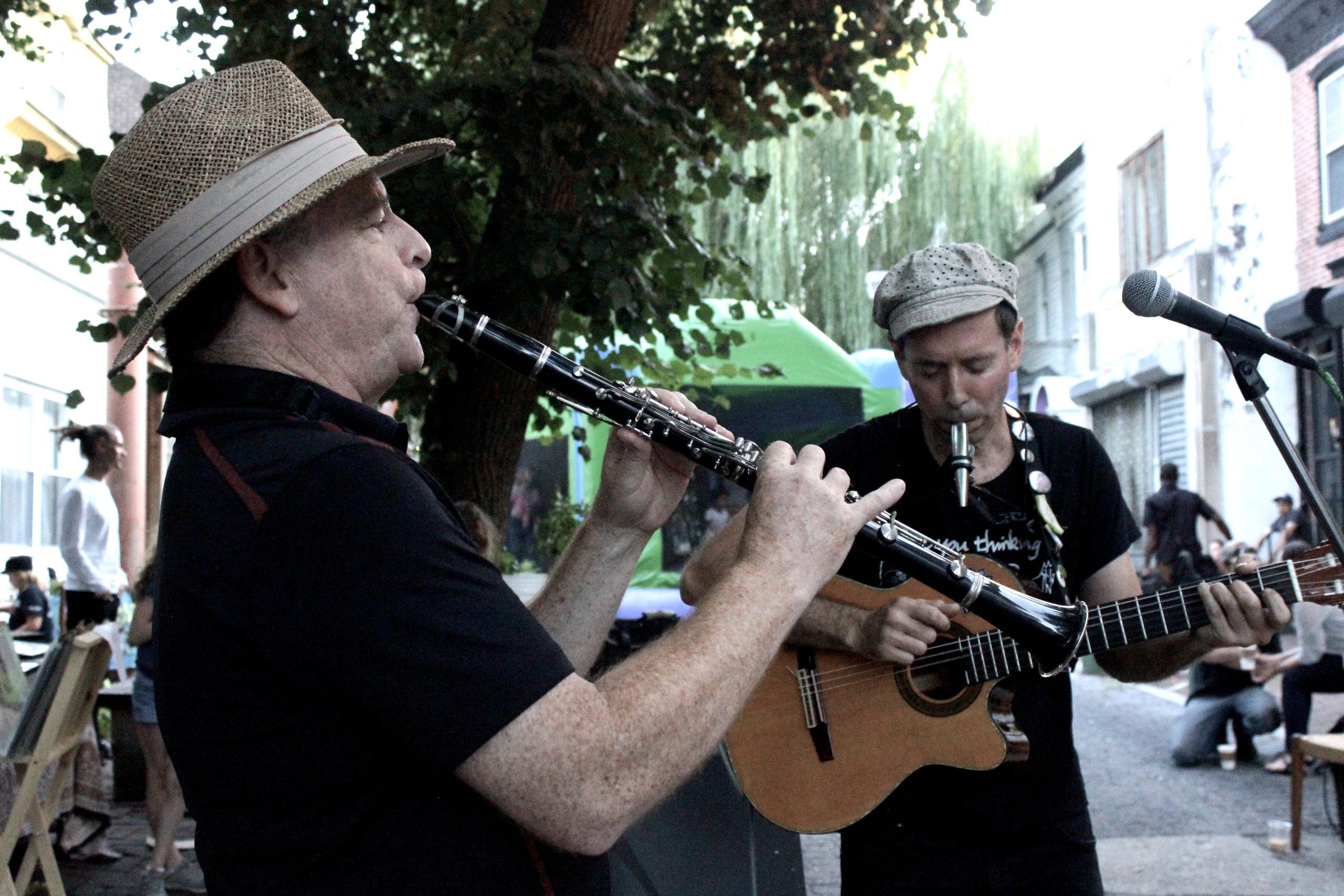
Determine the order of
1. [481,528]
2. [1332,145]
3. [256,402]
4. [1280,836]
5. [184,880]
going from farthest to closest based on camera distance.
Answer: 1. [1332,145]
2. [1280,836]
3. [184,880]
4. [481,528]
5. [256,402]

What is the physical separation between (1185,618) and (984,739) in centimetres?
44

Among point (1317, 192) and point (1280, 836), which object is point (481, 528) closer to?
point (1280, 836)

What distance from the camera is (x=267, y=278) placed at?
1554 millimetres

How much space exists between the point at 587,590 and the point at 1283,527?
13.2 m

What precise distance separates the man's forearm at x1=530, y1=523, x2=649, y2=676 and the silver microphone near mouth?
670mm

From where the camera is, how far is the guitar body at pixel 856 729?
253cm

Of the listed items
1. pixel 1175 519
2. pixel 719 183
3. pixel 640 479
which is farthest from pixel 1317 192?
pixel 640 479

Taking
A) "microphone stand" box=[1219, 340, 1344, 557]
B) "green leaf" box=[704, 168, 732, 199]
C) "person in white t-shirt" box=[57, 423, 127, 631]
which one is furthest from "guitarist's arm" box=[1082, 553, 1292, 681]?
"person in white t-shirt" box=[57, 423, 127, 631]

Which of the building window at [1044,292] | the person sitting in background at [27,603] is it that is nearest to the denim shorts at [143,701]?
the person sitting in background at [27,603]

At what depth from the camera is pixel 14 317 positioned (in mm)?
13008

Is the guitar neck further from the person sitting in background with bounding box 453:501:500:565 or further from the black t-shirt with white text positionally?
the person sitting in background with bounding box 453:501:500:565

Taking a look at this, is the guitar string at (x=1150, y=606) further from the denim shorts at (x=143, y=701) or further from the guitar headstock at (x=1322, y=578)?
the denim shorts at (x=143, y=701)

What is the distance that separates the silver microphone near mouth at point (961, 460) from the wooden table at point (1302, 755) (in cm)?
412

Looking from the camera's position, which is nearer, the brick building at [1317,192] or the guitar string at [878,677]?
the guitar string at [878,677]
